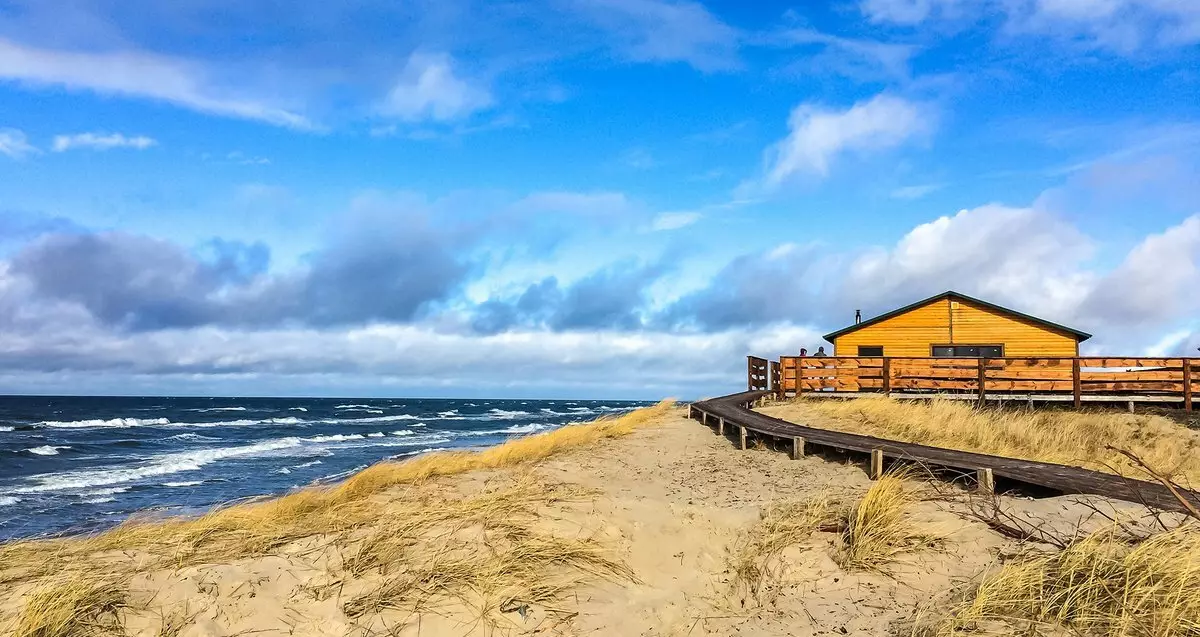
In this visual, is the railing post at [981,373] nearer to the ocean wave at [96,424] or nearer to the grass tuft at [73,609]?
the grass tuft at [73,609]

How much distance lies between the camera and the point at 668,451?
15312 millimetres

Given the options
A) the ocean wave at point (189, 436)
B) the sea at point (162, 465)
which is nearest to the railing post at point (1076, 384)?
the sea at point (162, 465)

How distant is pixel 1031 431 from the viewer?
55.2ft

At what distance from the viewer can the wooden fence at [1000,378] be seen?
72.6 feet

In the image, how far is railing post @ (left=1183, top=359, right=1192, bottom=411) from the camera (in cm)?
2161

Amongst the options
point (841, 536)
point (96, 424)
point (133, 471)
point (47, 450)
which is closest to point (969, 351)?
point (841, 536)

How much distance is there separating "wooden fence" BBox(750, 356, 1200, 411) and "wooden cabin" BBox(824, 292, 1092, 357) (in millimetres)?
3279

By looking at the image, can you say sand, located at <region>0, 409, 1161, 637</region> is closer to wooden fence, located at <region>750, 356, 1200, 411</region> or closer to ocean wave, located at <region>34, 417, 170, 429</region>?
wooden fence, located at <region>750, 356, 1200, 411</region>

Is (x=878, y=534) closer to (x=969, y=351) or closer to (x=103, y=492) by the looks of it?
(x=103, y=492)

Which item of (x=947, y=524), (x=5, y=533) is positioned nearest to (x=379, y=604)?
(x=947, y=524)

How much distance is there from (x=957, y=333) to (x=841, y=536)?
24.1m

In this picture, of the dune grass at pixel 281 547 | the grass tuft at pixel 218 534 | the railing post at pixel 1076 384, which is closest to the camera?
the dune grass at pixel 281 547

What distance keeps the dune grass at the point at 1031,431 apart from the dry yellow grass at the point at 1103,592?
687cm

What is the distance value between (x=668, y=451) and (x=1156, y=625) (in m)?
10.7
